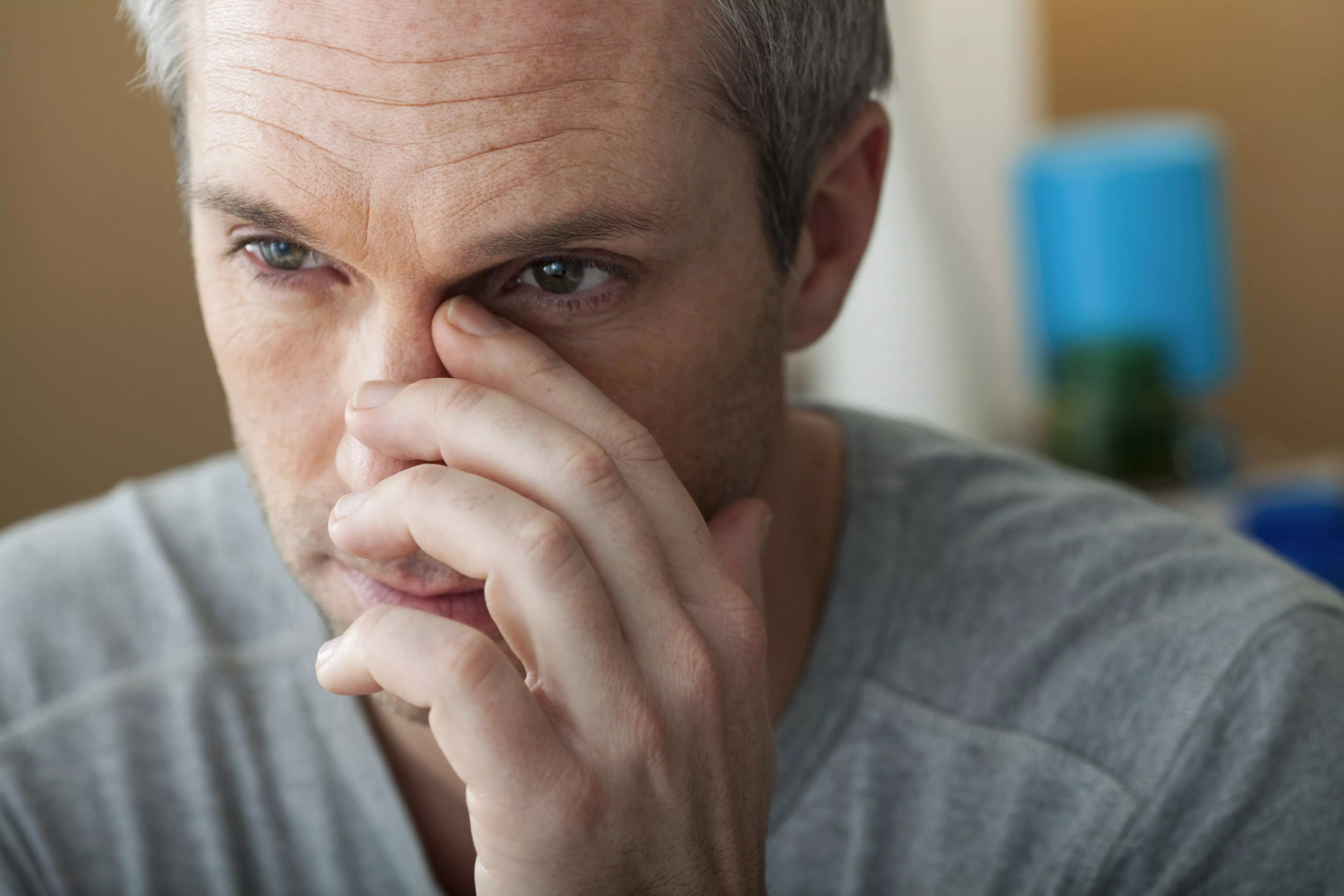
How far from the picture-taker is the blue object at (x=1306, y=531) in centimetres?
206

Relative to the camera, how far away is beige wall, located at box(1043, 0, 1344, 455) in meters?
3.14

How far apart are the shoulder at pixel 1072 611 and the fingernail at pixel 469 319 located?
19.6 inches

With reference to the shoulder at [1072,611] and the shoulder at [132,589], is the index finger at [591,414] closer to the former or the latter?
the shoulder at [1072,611]

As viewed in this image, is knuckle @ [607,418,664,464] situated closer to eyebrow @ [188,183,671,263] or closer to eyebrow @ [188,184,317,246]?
eyebrow @ [188,183,671,263]

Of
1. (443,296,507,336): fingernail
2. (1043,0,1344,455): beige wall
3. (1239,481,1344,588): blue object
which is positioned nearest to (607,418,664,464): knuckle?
(443,296,507,336): fingernail

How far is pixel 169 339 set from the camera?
2727mm

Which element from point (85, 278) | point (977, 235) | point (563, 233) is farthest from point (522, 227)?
point (977, 235)

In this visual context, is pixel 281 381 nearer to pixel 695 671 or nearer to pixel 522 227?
pixel 522 227

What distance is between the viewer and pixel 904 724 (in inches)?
48.3

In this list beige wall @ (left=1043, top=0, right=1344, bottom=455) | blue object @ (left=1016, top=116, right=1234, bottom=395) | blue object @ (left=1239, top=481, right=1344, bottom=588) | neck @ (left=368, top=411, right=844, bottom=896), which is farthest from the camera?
beige wall @ (left=1043, top=0, right=1344, bottom=455)

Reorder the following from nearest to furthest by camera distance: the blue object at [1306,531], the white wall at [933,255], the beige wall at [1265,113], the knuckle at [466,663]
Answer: the knuckle at [466,663] → the blue object at [1306,531] → the white wall at [933,255] → the beige wall at [1265,113]

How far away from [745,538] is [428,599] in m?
0.24

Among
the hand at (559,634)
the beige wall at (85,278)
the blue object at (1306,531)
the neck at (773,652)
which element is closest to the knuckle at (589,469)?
the hand at (559,634)

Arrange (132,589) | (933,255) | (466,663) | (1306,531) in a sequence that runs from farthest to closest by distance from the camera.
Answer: (933,255), (1306,531), (132,589), (466,663)
